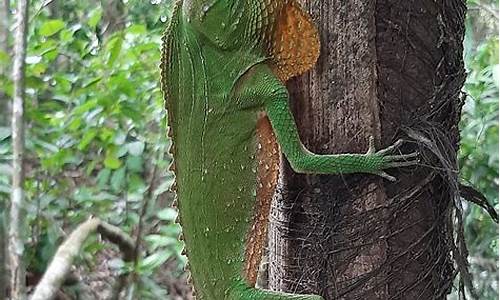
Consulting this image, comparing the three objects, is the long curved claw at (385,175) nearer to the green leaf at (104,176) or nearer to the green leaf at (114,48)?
the green leaf at (114,48)

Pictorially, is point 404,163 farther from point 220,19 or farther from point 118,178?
point 118,178

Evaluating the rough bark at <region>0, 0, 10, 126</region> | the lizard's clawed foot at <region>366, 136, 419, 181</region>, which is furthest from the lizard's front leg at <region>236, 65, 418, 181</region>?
the rough bark at <region>0, 0, 10, 126</region>

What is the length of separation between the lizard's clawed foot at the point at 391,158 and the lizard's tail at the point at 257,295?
27cm

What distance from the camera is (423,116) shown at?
1.39 m

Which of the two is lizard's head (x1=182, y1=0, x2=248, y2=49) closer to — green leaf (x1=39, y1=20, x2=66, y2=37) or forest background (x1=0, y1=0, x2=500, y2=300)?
forest background (x1=0, y1=0, x2=500, y2=300)

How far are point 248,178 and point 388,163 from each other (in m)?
0.29

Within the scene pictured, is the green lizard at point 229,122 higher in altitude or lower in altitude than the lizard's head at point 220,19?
lower

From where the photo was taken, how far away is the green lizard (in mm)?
1413

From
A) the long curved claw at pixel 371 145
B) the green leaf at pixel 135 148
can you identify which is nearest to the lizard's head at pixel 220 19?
the long curved claw at pixel 371 145

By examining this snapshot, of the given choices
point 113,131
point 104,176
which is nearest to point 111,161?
point 113,131

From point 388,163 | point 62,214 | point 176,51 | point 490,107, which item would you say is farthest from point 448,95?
point 62,214

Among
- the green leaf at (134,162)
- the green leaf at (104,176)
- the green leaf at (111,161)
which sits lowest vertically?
the green leaf at (104,176)

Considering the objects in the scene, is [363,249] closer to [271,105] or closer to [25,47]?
[271,105]

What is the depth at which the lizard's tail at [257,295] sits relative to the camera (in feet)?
4.61
